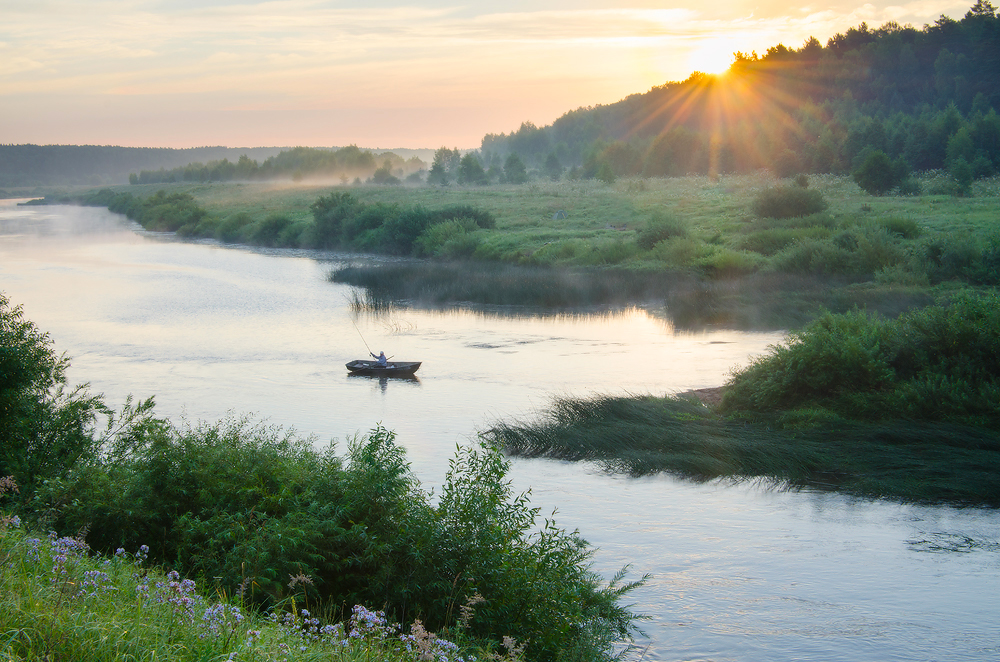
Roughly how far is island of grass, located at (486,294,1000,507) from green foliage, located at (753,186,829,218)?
31.5 metres

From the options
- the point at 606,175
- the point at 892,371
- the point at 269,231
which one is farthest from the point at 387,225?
the point at 892,371

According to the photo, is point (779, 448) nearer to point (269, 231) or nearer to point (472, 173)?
point (269, 231)

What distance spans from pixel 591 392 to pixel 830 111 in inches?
3843

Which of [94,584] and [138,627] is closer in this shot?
[138,627]

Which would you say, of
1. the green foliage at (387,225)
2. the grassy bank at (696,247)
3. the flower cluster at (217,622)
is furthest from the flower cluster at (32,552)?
the green foliage at (387,225)

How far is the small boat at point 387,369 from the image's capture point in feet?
81.1

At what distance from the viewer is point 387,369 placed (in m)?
24.8

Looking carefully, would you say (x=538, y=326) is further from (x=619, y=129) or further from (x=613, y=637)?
(x=619, y=129)

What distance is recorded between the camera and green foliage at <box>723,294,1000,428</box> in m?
18.0

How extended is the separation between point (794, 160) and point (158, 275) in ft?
192

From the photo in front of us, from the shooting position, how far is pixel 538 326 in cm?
3384

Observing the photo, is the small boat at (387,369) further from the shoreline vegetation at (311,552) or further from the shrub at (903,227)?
the shrub at (903,227)

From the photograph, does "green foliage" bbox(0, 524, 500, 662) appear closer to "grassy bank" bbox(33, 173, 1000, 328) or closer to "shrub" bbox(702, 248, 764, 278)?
"grassy bank" bbox(33, 173, 1000, 328)

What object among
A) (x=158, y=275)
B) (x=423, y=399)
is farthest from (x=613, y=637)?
(x=158, y=275)
